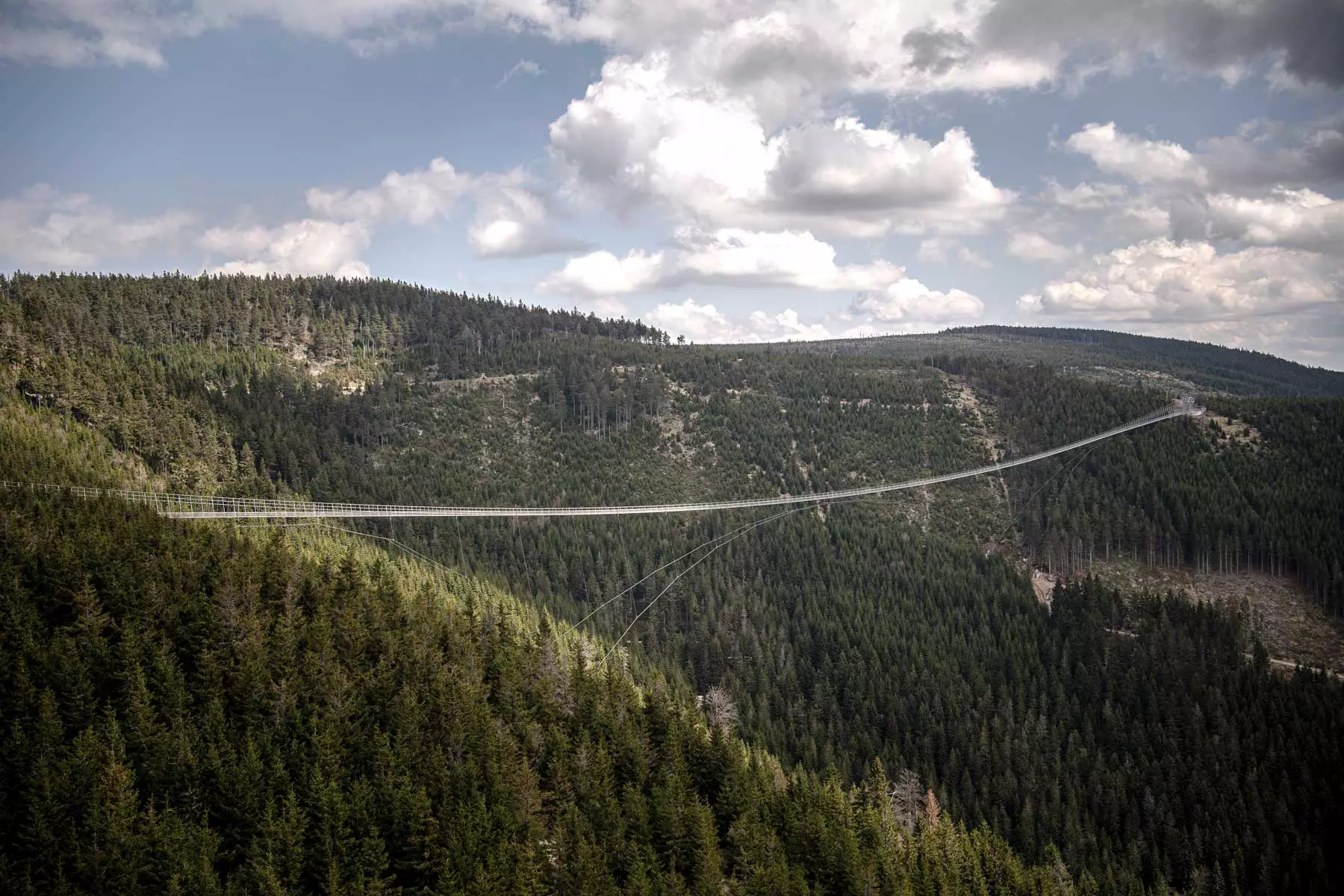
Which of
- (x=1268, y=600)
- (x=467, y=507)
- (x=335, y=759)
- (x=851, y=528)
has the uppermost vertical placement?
(x=467, y=507)

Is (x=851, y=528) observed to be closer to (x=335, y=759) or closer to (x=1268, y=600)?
(x=1268, y=600)

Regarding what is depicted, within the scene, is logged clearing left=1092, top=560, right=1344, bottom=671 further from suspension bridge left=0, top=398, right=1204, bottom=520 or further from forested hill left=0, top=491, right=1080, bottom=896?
forested hill left=0, top=491, right=1080, bottom=896

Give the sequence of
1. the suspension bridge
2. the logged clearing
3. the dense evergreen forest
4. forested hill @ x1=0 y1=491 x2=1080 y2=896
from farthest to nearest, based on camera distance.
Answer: the logged clearing, the dense evergreen forest, the suspension bridge, forested hill @ x1=0 y1=491 x2=1080 y2=896

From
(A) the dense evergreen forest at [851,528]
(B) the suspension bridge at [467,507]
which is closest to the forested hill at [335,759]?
(A) the dense evergreen forest at [851,528]

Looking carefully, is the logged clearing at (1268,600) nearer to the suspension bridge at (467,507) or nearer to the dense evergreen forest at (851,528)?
the dense evergreen forest at (851,528)

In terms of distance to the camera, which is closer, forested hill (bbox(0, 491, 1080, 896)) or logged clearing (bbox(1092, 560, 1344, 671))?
forested hill (bbox(0, 491, 1080, 896))

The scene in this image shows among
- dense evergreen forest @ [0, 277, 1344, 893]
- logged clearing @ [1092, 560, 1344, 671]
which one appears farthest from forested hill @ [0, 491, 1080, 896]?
logged clearing @ [1092, 560, 1344, 671]

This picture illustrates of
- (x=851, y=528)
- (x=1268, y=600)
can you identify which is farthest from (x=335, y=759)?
(x=1268, y=600)
